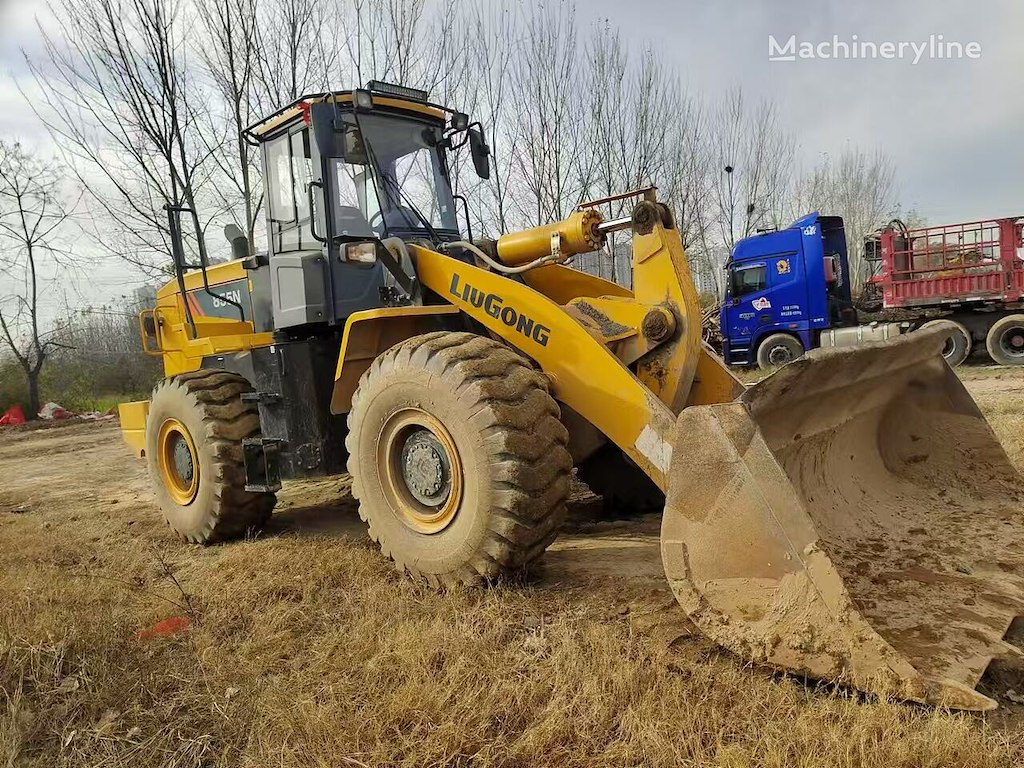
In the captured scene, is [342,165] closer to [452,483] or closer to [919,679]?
[452,483]

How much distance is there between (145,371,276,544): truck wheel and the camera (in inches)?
197

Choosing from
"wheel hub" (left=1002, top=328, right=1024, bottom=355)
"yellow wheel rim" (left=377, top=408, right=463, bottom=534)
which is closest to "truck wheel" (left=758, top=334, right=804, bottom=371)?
"wheel hub" (left=1002, top=328, right=1024, bottom=355)

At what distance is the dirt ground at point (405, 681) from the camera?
7.14 feet

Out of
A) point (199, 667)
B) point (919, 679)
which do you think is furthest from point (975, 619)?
point (199, 667)

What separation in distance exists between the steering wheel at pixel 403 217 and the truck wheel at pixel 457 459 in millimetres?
1240

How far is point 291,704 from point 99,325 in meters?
28.5

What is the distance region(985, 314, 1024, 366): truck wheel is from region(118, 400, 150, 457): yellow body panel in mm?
14602

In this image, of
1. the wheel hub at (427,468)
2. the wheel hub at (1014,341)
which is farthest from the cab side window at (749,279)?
the wheel hub at (427,468)

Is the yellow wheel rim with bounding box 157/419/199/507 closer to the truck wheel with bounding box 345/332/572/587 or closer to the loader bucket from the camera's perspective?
the truck wheel with bounding box 345/332/572/587

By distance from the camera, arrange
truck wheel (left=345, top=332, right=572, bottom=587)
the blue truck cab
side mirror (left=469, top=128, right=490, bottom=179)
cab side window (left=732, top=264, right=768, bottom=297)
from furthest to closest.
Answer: cab side window (left=732, top=264, right=768, bottom=297)
the blue truck cab
side mirror (left=469, top=128, right=490, bottom=179)
truck wheel (left=345, top=332, right=572, bottom=587)

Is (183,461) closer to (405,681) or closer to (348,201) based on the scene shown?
(348,201)

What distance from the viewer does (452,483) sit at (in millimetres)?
3547

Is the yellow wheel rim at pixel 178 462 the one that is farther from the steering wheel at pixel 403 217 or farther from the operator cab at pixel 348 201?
the steering wheel at pixel 403 217

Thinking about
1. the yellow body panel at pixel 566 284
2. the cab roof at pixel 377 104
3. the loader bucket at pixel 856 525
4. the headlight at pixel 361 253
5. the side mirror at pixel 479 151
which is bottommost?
the loader bucket at pixel 856 525
